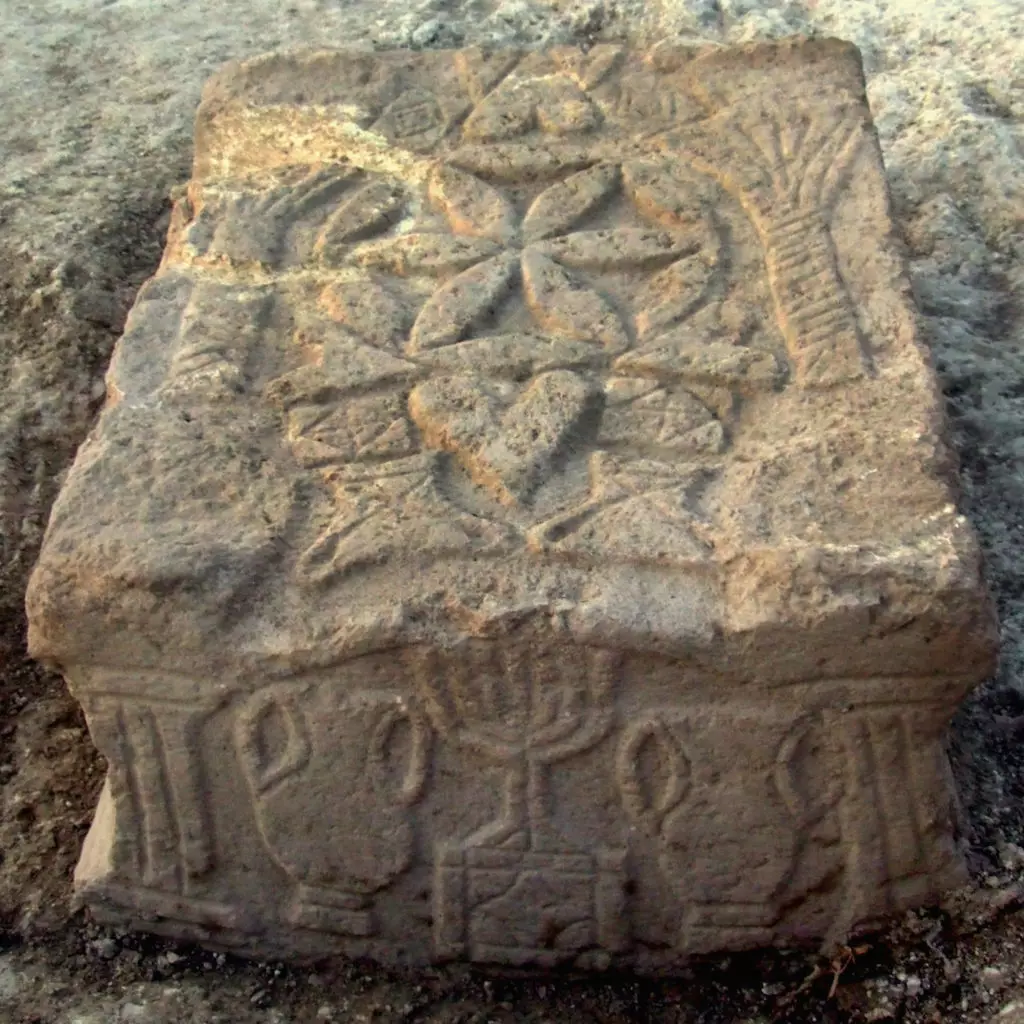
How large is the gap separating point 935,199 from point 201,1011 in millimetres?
2137

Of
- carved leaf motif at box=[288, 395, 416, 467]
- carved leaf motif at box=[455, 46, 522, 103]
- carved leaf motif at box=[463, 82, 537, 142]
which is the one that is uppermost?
carved leaf motif at box=[455, 46, 522, 103]

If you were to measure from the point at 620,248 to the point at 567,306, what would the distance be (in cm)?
17

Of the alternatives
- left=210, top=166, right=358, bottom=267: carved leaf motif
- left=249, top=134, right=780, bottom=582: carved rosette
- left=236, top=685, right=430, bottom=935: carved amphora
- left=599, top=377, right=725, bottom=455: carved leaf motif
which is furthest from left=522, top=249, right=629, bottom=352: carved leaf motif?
left=236, top=685, right=430, bottom=935: carved amphora

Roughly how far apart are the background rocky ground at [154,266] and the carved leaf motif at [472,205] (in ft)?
2.69

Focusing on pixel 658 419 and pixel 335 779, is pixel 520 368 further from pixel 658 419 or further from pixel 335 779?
pixel 335 779

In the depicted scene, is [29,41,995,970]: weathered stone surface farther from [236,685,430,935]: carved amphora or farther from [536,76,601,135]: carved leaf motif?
[536,76,601,135]: carved leaf motif

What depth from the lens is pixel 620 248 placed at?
214 centimetres

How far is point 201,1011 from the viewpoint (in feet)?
5.71

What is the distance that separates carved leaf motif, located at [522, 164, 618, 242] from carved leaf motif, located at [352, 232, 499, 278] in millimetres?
92

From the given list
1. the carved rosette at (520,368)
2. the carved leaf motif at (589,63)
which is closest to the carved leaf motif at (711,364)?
the carved rosette at (520,368)

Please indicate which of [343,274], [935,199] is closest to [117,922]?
[343,274]

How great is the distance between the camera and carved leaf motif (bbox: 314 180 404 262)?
219cm

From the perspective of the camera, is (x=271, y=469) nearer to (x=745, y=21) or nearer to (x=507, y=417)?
(x=507, y=417)

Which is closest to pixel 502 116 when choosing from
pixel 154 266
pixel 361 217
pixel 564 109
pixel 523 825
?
pixel 564 109
